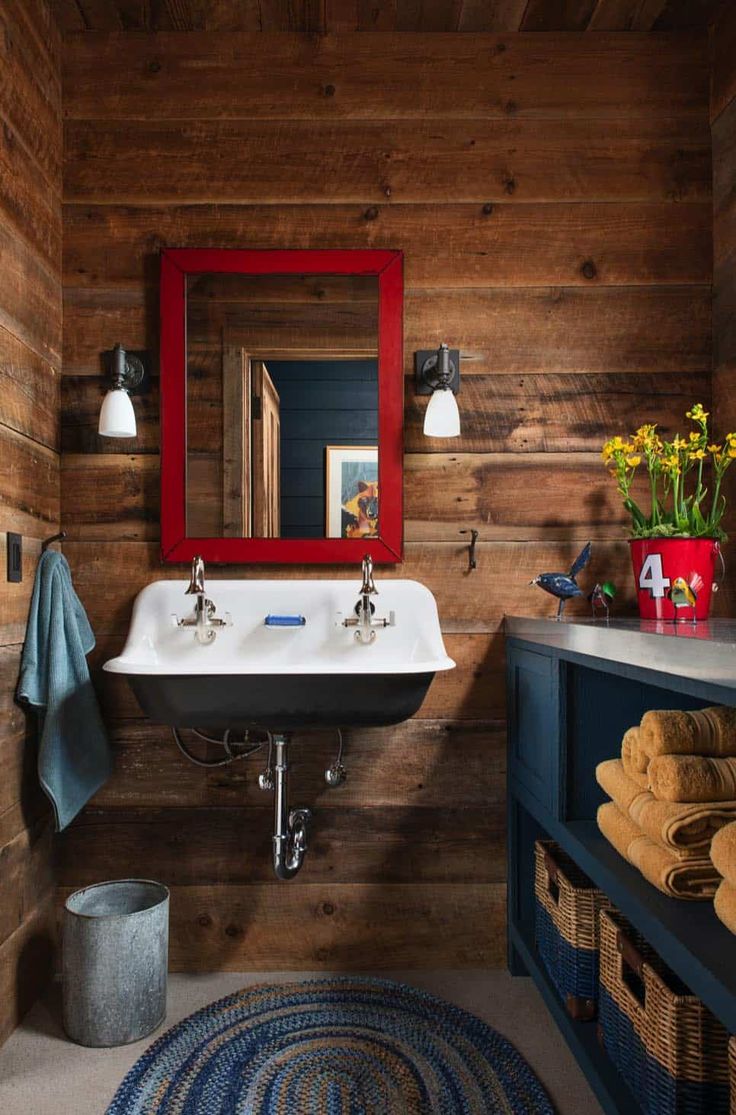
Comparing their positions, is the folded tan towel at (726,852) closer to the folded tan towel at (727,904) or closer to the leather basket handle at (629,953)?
the folded tan towel at (727,904)

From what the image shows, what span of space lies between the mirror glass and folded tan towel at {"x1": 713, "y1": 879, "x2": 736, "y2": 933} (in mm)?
1192

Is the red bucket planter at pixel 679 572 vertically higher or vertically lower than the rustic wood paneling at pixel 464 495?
lower

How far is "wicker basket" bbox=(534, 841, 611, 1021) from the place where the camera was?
58.1 inches

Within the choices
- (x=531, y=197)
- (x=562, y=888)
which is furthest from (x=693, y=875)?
(x=531, y=197)

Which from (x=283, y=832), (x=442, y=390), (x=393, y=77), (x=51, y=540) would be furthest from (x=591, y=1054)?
(x=393, y=77)

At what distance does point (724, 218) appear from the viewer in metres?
1.94

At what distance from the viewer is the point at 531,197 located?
2008 millimetres

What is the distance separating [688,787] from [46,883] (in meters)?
1.49

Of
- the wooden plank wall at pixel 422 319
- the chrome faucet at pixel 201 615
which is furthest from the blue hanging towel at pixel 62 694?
the chrome faucet at pixel 201 615

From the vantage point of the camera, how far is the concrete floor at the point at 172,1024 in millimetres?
1490

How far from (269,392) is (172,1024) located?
4.65 feet

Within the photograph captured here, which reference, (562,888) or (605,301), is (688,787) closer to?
(562,888)

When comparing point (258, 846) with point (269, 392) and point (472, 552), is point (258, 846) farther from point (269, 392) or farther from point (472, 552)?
point (269, 392)

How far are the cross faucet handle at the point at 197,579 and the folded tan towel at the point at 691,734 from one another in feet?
3.31
